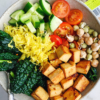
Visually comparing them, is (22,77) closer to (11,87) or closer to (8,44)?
(11,87)

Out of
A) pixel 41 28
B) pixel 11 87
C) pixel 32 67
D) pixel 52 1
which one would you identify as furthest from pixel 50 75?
pixel 52 1

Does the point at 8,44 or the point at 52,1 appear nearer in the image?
the point at 8,44

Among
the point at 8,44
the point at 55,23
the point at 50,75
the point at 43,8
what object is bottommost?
the point at 50,75

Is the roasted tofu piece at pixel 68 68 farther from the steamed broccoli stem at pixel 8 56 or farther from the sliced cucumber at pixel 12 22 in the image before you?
the sliced cucumber at pixel 12 22

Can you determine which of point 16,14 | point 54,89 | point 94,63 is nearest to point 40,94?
point 54,89

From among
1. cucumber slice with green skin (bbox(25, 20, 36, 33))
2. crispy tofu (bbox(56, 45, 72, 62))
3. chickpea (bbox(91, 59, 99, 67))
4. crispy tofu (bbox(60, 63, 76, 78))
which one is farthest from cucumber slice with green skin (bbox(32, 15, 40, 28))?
chickpea (bbox(91, 59, 99, 67))
